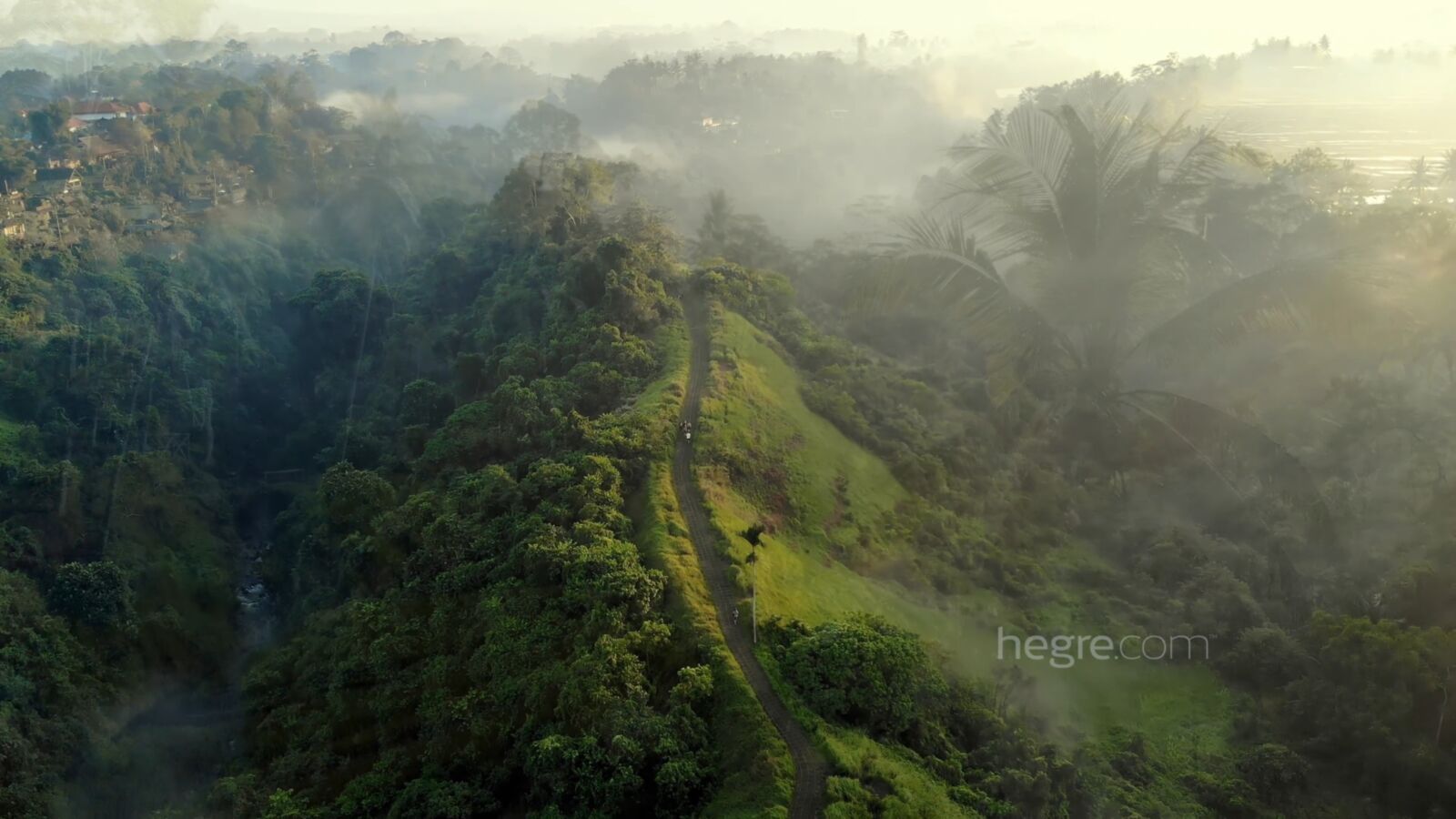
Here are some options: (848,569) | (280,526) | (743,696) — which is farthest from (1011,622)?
(280,526)

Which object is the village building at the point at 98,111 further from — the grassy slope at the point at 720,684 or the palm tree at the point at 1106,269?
the palm tree at the point at 1106,269

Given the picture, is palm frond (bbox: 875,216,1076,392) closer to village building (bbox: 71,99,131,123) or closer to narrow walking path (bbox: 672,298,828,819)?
narrow walking path (bbox: 672,298,828,819)

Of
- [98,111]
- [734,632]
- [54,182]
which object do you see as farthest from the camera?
[98,111]

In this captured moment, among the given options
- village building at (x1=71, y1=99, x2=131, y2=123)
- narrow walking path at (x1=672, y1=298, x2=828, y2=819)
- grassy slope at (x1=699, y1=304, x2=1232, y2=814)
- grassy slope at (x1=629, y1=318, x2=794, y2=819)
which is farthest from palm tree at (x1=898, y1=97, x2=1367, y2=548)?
village building at (x1=71, y1=99, x2=131, y2=123)

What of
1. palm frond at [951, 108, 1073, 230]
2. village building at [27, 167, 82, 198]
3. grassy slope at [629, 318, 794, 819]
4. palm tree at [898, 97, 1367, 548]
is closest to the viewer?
grassy slope at [629, 318, 794, 819]

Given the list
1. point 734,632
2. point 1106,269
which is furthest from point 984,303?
point 734,632

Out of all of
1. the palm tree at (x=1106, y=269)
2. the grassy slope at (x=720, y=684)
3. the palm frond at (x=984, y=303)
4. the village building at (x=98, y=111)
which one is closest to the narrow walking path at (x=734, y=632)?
the grassy slope at (x=720, y=684)

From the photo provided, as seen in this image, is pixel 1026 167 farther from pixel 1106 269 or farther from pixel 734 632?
pixel 734 632

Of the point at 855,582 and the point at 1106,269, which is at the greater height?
the point at 1106,269
